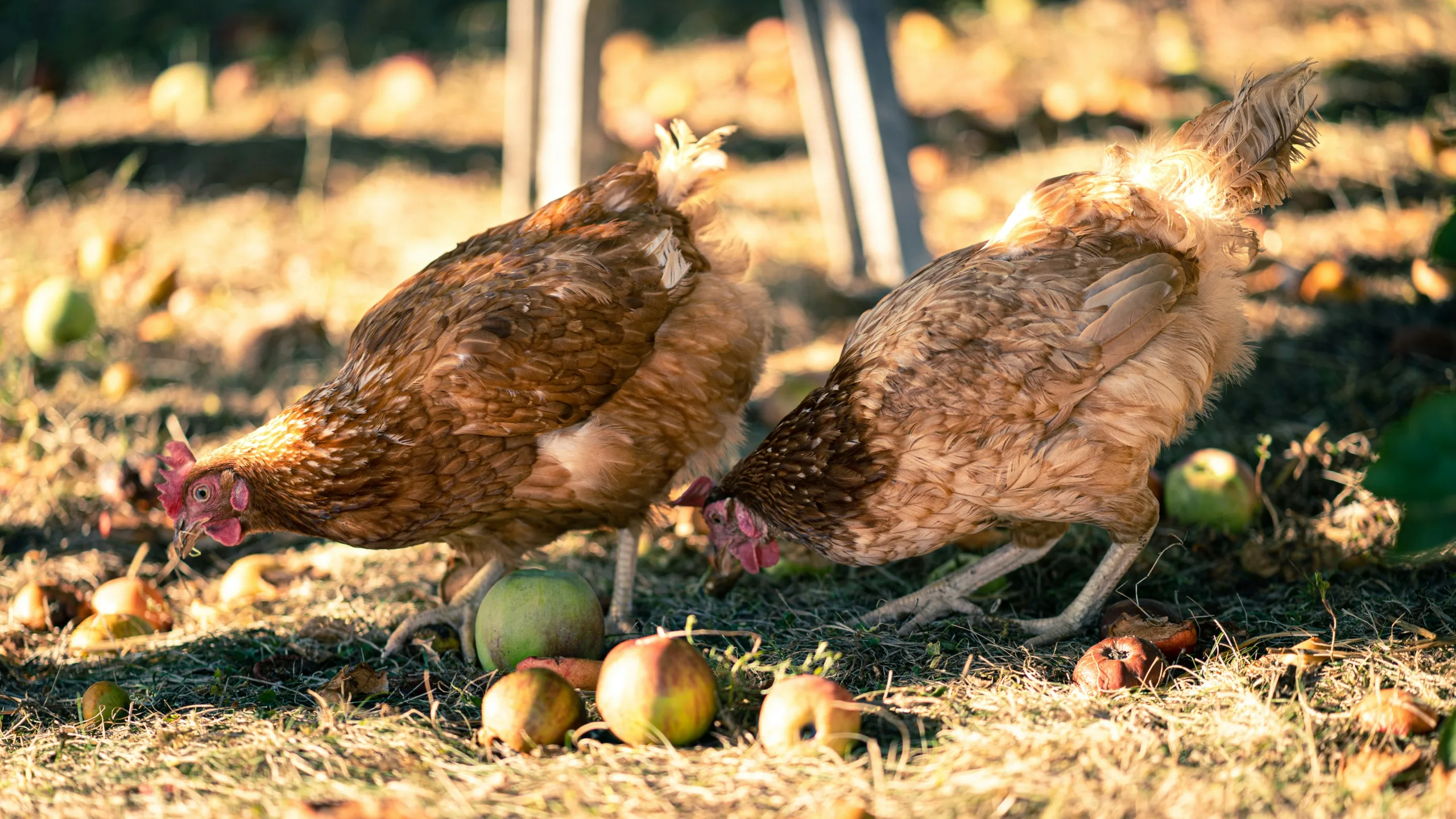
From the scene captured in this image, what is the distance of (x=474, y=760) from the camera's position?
254 centimetres

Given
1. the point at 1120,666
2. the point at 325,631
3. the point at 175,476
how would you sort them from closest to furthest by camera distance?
the point at 1120,666 < the point at 175,476 < the point at 325,631

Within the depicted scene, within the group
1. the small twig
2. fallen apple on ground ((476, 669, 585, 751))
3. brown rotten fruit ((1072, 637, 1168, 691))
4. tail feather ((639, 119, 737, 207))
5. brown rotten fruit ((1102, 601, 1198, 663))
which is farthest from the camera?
the small twig

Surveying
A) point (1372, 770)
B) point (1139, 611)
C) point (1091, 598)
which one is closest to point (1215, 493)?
point (1091, 598)

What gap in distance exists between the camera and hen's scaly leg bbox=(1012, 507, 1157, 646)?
311 centimetres

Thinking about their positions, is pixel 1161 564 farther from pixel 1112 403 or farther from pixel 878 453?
pixel 878 453

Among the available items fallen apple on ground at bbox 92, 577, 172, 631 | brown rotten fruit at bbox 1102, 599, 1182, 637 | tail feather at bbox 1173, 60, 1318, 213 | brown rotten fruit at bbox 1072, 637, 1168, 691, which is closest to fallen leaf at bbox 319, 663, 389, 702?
fallen apple on ground at bbox 92, 577, 172, 631

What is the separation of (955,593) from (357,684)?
1.72 metres

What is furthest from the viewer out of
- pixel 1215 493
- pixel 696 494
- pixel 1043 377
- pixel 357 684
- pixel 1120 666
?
pixel 1215 493

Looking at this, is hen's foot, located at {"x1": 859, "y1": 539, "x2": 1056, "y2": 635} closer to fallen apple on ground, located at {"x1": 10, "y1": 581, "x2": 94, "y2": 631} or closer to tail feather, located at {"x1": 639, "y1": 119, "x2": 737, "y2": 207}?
tail feather, located at {"x1": 639, "y1": 119, "x2": 737, "y2": 207}

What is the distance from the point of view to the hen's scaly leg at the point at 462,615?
3.26 meters

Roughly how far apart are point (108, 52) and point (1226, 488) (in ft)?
28.0

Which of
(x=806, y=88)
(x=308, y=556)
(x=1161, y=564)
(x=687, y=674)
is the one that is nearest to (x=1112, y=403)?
(x=1161, y=564)

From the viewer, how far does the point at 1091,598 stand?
3146 millimetres

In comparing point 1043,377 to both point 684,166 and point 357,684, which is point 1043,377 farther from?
point 357,684
